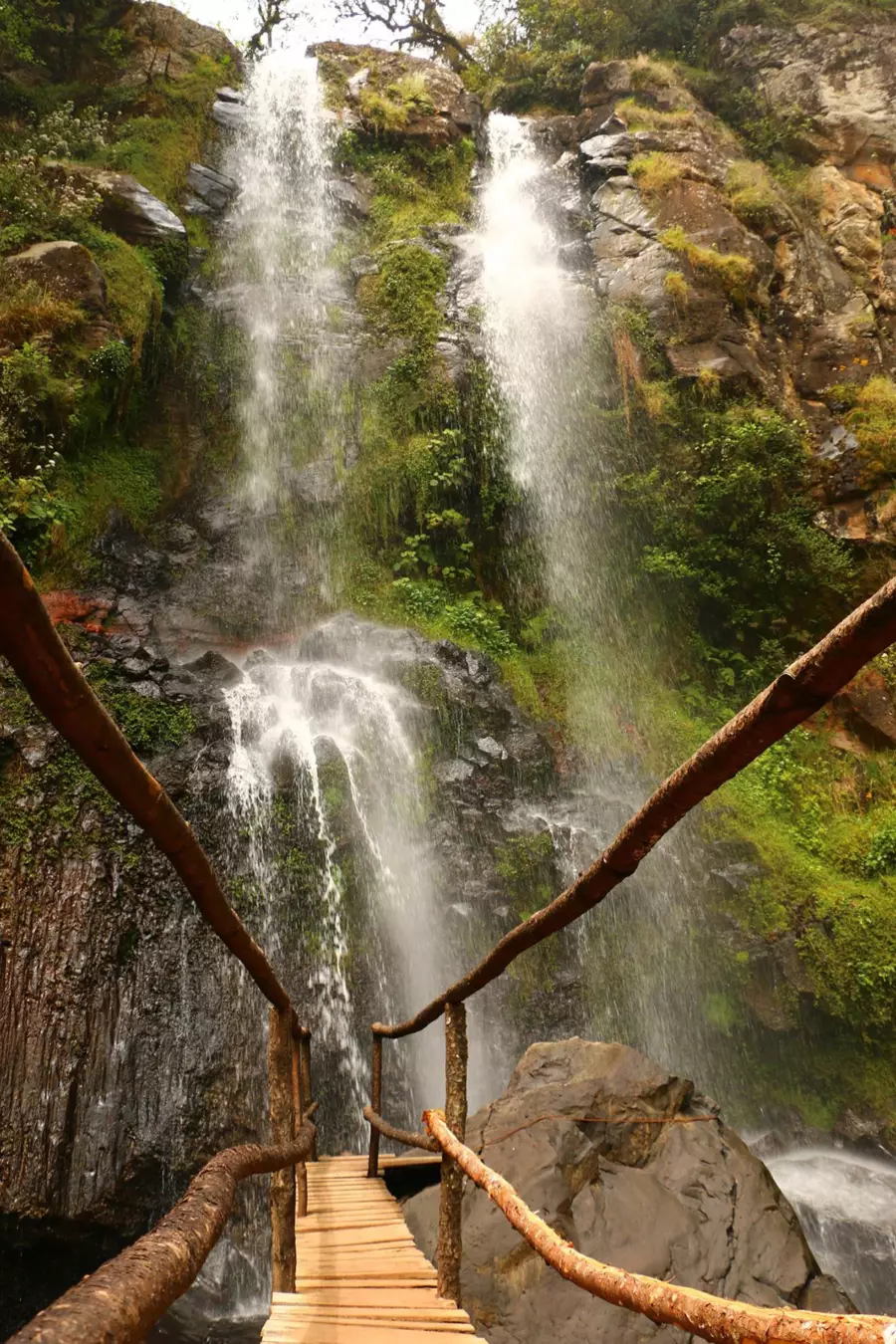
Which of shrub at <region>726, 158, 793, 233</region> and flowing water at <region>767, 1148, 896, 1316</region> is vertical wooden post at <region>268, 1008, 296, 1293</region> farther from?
shrub at <region>726, 158, 793, 233</region>

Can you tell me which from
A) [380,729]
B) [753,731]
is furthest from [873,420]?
[753,731]

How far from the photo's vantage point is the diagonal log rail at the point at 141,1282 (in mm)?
737

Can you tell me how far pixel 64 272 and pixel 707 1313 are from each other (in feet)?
34.1

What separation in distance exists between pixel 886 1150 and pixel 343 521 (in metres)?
9.16

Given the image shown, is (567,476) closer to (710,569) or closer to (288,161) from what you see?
(710,569)

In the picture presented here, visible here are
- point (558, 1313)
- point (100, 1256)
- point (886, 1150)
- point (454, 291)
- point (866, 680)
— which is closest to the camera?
point (558, 1313)

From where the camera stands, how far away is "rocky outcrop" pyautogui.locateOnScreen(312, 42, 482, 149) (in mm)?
14617

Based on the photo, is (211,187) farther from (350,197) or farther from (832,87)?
(832,87)

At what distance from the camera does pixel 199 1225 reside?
115 cm

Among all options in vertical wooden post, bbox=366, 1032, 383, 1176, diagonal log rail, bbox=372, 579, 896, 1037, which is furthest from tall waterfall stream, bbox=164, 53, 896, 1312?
diagonal log rail, bbox=372, 579, 896, 1037

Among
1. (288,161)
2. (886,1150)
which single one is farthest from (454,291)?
(886,1150)

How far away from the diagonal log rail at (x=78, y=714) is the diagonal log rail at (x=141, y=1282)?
0.64 metres

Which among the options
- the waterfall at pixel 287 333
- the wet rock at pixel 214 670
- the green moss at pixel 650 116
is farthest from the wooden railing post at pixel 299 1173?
the green moss at pixel 650 116

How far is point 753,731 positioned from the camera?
55.9 inches
